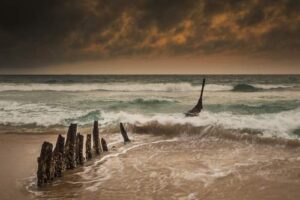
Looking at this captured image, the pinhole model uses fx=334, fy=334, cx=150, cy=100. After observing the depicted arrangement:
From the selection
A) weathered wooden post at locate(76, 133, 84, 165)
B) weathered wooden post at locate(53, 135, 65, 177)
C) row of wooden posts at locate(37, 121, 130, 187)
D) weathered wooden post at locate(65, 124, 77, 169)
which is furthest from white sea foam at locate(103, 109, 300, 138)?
weathered wooden post at locate(53, 135, 65, 177)

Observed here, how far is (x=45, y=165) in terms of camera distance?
820cm

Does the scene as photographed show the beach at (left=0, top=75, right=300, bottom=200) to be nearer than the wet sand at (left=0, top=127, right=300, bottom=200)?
No

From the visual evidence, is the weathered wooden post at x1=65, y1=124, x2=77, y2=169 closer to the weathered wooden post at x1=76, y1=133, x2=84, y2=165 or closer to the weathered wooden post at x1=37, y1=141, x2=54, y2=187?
the weathered wooden post at x1=76, y1=133, x2=84, y2=165

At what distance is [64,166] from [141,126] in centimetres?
728

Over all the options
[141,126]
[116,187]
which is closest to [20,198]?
[116,187]

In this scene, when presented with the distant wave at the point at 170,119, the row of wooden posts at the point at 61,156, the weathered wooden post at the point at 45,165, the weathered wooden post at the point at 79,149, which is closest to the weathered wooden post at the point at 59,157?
the row of wooden posts at the point at 61,156

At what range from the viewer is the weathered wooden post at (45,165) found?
8031 millimetres

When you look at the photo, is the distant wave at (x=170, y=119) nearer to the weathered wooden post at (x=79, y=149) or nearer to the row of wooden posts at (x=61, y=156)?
the row of wooden posts at (x=61, y=156)

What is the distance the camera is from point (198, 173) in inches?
352

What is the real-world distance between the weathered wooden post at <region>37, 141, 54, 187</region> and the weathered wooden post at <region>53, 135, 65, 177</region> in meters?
0.33

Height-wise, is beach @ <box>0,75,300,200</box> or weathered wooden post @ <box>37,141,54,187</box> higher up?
weathered wooden post @ <box>37,141,54,187</box>

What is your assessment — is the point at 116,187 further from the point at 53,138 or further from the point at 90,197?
the point at 53,138

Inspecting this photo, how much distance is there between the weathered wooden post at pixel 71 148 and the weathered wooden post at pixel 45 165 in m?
1.04

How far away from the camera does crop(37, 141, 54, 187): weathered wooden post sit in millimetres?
8031
